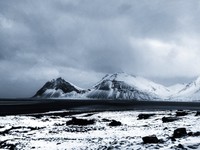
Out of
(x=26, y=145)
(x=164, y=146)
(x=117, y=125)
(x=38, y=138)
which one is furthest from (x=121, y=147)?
(x=117, y=125)

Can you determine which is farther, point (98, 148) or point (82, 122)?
point (82, 122)

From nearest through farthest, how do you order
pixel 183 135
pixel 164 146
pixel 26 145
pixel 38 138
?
pixel 164 146 < pixel 183 135 < pixel 26 145 < pixel 38 138

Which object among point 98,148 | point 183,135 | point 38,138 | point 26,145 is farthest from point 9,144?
point 183,135

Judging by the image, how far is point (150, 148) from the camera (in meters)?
28.3

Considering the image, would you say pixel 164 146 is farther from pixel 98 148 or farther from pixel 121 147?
pixel 98 148

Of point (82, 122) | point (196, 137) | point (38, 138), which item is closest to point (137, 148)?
point (196, 137)

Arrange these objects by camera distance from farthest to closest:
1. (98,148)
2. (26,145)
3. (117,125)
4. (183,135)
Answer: (117,125) → (26,145) → (183,135) → (98,148)

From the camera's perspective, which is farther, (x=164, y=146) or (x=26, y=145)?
(x=26, y=145)

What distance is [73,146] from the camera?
35.2 m

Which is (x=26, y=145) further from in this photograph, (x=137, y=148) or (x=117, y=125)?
(x=117, y=125)

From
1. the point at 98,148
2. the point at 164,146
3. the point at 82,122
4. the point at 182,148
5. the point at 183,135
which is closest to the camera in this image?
the point at 182,148

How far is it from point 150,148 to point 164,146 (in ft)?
4.61

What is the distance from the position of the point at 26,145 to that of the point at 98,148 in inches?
393

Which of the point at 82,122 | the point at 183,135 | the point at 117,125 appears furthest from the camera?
the point at 82,122
